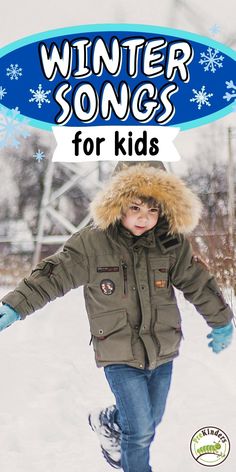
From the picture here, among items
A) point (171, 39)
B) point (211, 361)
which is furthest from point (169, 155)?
point (211, 361)

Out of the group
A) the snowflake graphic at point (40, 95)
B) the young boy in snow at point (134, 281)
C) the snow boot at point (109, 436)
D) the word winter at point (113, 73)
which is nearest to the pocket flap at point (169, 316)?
the young boy in snow at point (134, 281)

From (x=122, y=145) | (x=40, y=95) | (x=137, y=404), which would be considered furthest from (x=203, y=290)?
(x=40, y=95)

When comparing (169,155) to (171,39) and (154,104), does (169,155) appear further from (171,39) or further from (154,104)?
(171,39)

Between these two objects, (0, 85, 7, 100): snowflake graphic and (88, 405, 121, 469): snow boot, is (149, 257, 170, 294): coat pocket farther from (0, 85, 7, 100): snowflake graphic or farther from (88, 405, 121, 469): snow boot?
(0, 85, 7, 100): snowflake graphic

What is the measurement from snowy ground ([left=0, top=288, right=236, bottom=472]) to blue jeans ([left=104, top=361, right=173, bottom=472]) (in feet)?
0.51

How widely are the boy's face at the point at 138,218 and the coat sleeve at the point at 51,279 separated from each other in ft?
0.43

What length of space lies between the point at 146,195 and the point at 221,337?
0.43 metres

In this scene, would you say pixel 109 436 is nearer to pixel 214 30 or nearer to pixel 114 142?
pixel 114 142

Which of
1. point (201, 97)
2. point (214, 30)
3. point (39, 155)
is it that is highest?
point (214, 30)

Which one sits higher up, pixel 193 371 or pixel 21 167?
pixel 21 167

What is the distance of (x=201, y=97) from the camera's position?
5.76ft

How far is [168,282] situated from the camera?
64.3 inches

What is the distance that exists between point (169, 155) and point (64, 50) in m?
0.41

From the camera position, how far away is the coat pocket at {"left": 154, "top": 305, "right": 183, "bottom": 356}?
1583mm
